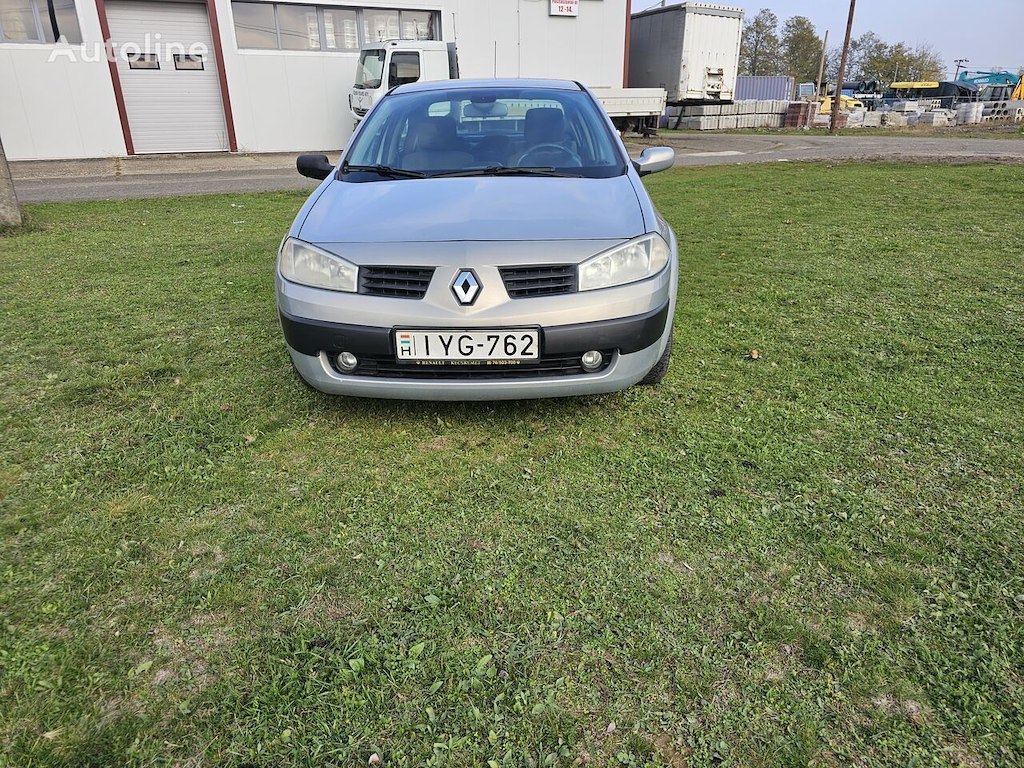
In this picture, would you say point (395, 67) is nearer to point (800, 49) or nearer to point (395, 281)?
point (395, 281)

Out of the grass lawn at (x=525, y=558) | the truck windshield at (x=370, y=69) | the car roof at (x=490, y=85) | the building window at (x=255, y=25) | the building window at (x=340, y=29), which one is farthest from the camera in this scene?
the building window at (x=340, y=29)

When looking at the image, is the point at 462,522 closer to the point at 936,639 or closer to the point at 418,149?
the point at 936,639

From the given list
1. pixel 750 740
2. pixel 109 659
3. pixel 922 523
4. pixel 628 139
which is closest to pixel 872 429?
pixel 922 523

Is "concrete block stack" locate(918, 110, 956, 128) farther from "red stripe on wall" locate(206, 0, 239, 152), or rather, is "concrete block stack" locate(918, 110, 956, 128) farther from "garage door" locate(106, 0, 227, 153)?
"garage door" locate(106, 0, 227, 153)

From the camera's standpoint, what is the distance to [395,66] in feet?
49.1

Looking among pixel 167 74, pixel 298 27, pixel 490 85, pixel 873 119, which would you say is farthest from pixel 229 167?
pixel 873 119

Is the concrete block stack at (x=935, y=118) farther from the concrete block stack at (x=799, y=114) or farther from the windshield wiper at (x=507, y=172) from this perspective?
the windshield wiper at (x=507, y=172)

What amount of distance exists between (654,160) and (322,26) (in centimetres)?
1558

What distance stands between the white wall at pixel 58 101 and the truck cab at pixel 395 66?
17.9ft

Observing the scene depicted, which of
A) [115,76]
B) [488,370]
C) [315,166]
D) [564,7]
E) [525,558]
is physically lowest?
[525,558]

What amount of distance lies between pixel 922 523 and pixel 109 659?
2430 mm

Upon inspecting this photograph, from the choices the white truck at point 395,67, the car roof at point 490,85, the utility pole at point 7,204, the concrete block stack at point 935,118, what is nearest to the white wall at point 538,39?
the white truck at point 395,67

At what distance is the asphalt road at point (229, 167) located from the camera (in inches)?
449

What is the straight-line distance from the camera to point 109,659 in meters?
1.74
